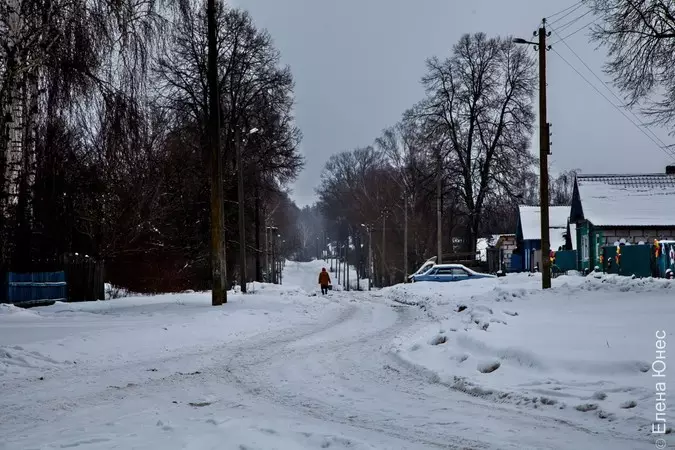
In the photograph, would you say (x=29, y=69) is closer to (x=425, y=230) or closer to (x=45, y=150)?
(x=45, y=150)

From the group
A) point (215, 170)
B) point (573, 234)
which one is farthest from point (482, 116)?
point (215, 170)

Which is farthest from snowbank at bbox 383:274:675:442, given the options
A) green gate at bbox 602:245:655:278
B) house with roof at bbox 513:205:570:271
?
house with roof at bbox 513:205:570:271

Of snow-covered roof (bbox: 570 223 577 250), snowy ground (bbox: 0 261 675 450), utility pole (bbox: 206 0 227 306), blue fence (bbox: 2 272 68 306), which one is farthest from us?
snow-covered roof (bbox: 570 223 577 250)

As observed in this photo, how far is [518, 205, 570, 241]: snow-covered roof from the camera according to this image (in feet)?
162

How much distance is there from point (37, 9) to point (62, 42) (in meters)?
0.61

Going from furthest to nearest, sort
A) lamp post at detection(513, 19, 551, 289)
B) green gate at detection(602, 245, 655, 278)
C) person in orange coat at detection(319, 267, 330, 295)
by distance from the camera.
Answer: person in orange coat at detection(319, 267, 330, 295) < green gate at detection(602, 245, 655, 278) < lamp post at detection(513, 19, 551, 289)

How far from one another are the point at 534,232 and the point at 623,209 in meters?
12.6

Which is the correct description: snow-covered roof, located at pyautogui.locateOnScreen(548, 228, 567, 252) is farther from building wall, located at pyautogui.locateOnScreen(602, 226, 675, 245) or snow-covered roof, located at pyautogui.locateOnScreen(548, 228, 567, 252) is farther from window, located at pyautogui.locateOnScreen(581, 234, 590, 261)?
building wall, located at pyautogui.locateOnScreen(602, 226, 675, 245)

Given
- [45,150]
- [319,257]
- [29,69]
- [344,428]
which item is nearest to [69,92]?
[29,69]

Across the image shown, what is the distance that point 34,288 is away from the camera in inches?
793

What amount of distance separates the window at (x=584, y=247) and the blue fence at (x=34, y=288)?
96.9 feet

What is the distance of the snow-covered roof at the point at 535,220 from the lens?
49.5 metres

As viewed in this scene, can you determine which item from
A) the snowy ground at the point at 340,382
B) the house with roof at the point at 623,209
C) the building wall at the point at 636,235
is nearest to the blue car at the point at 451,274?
the house with roof at the point at 623,209

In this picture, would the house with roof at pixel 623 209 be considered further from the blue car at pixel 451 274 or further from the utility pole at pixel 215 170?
the utility pole at pixel 215 170
